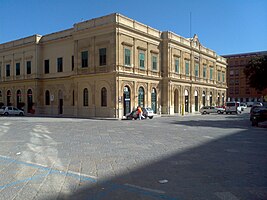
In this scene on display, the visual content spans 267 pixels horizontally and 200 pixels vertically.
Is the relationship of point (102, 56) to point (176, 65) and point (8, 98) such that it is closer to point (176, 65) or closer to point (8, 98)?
point (176, 65)

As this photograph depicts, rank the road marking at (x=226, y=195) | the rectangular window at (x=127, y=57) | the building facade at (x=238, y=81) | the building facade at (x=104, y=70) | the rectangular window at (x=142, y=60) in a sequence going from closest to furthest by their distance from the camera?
1. the road marking at (x=226, y=195)
2. the building facade at (x=104, y=70)
3. the rectangular window at (x=127, y=57)
4. the rectangular window at (x=142, y=60)
5. the building facade at (x=238, y=81)

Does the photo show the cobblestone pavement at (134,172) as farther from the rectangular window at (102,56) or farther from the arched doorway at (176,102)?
the arched doorway at (176,102)

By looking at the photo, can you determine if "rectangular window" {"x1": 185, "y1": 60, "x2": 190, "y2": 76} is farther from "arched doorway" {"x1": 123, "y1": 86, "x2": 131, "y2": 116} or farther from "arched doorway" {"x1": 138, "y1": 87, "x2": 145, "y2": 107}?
"arched doorway" {"x1": 123, "y1": 86, "x2": 131, "y2": 116}

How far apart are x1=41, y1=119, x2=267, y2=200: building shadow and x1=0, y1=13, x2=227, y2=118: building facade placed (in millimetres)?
23837

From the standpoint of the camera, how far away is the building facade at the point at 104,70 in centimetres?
3228

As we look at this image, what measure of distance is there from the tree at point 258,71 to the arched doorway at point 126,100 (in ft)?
47.6

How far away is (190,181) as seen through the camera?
593 cm

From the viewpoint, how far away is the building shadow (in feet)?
16.6

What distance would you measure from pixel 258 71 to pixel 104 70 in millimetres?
17898

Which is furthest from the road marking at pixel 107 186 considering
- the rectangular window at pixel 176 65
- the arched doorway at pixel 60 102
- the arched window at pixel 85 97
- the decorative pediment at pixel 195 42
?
the decorative pediment at pixel 195 42

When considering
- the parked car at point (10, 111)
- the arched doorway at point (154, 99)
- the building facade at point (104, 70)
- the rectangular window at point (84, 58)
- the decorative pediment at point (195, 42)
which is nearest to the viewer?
the building facade at point (104, 70)

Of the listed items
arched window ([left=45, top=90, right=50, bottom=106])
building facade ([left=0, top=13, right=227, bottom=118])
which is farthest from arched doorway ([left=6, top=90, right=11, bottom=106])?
arched window ([left=45, top=90, right=50, bottom=106])

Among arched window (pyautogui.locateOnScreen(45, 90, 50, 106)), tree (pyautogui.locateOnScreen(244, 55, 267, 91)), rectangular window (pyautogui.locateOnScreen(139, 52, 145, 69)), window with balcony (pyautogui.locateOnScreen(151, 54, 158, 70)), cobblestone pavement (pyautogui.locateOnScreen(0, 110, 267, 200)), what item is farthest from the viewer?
arched window (pyautogui.locateOnScreen(45, 90, 50, 106))

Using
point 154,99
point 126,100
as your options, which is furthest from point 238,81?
point 126,100
